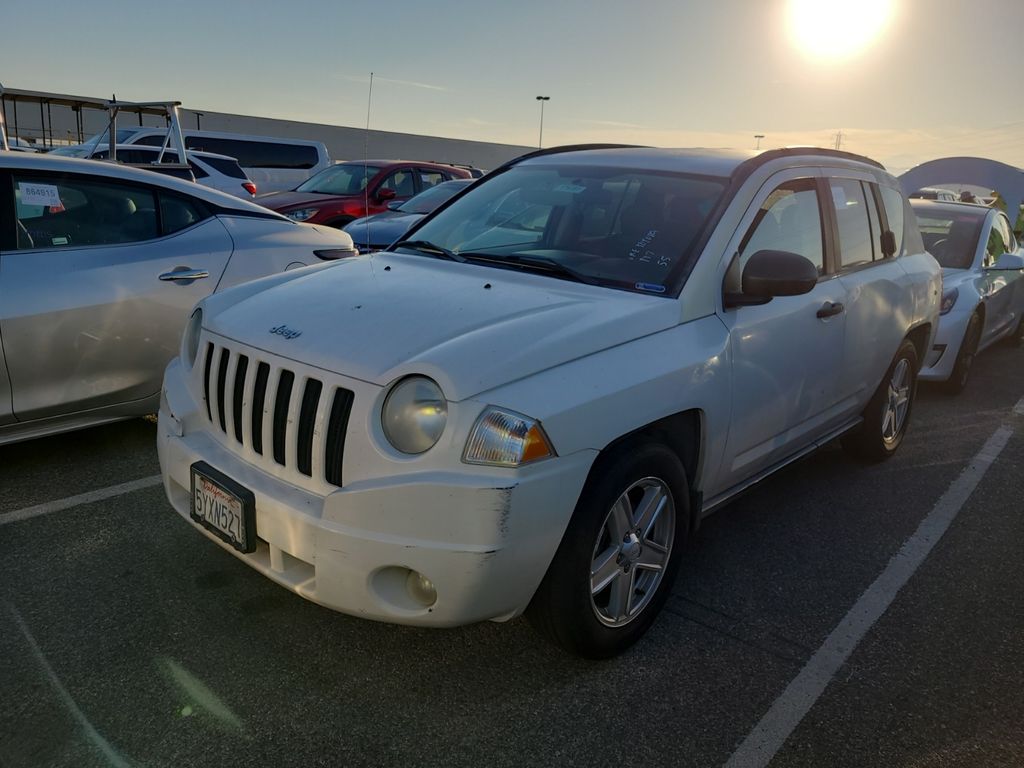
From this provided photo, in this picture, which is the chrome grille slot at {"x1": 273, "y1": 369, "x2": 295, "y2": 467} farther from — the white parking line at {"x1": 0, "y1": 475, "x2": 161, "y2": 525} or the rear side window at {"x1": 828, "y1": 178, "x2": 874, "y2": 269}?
the rear side window at {"x1": 828, "y1": 178, "x2": 874, "y2": 269}

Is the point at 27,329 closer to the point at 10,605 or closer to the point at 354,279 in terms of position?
the point at 10,605

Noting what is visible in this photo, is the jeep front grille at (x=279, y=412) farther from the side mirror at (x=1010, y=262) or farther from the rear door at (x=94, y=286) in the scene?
the side mirror at (x=1010, y=262)

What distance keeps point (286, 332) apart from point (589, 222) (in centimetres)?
147

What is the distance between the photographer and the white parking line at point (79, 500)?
11.9ft

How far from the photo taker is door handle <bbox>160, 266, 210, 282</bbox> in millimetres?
4277

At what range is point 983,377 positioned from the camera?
24.8ft

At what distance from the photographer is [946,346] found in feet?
21.2

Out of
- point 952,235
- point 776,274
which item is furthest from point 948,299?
point 776,274

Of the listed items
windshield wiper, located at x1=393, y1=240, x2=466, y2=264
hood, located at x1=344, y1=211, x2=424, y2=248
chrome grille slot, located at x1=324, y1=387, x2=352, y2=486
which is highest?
windshield wiper, located at x1=393, y1=240, x2=466, y2=264

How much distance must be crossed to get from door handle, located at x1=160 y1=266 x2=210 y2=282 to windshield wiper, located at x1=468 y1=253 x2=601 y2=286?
5.62 feet

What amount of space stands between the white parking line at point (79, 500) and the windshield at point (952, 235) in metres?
6.50

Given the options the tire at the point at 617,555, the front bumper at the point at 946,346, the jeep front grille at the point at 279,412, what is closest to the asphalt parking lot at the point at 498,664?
the tire at the point at 617,555

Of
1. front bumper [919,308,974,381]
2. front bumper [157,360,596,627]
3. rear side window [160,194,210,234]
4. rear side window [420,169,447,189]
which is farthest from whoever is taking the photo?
rear side window [420,169,447,189]

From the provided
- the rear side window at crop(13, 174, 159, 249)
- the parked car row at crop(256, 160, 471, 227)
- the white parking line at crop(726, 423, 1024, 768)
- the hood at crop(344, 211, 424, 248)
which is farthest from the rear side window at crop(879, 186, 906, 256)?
the parked car row at crop(256, 160, 471, 227)
